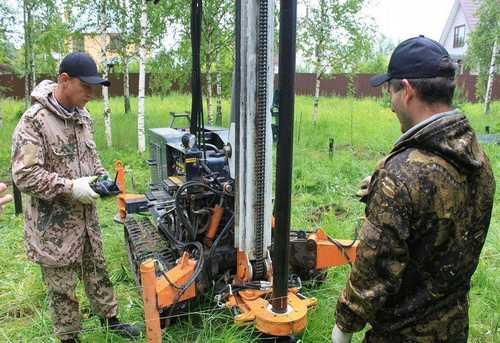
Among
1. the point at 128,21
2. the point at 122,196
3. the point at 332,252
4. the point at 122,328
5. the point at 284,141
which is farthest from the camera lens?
the point at 128,21

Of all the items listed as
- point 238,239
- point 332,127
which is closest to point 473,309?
point 238,239

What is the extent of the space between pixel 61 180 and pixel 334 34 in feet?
37.6

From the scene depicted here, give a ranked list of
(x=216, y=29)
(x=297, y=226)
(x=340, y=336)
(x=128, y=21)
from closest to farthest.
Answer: (x=340, y=336) < (x=297, y=226) < (x=216, y=29) < (x=128, y=21)

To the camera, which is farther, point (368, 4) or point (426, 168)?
point (368, 4)

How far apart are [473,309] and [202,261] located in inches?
89.7

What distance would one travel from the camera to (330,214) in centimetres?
575

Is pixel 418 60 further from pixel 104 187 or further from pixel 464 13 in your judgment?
pixel 464 13

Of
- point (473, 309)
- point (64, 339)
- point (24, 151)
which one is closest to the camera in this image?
point (24, 151)

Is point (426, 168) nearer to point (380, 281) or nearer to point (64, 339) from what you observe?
→ point (380, 281)

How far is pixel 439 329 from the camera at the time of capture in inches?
75.4

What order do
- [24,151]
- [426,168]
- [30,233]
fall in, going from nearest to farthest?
1. [426,168]
2. [24,151]
3. [30,233]

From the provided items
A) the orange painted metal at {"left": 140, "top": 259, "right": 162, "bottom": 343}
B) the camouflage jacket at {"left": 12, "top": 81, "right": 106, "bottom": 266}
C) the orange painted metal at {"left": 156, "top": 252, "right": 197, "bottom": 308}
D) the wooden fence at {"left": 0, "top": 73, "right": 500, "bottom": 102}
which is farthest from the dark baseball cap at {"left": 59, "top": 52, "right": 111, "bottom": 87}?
the wooden fence at {"left": 0, "top": 73, "right": 500, "bottom": 102}

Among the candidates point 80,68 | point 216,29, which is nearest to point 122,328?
point 80,68

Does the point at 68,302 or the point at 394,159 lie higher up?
the point at 394,159
